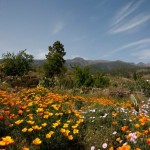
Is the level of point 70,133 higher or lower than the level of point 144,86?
higher

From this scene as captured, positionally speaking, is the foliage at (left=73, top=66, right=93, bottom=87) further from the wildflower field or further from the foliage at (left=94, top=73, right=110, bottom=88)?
the wildflower field

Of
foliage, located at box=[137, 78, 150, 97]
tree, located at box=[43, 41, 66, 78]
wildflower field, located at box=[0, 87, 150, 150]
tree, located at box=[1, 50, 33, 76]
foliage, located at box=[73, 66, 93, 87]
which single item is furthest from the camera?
tree, located at box=[43, 41, 66, 78]

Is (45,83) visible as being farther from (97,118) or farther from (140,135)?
(140,135)

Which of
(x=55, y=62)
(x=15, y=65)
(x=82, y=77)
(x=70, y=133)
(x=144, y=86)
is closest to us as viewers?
(x=70, y=133)

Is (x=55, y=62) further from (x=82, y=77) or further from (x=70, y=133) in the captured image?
(x=70, y=133)

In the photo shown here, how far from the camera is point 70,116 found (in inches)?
231

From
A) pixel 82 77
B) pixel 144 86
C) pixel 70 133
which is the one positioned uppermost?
pixel 82 77

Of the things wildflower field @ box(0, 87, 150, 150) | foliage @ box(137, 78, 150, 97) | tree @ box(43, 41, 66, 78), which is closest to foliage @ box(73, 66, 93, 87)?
foliage @ box(137, 78, 150, 97)

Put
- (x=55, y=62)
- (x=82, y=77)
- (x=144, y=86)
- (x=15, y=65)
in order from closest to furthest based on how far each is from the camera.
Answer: (x=144, y=86) → (x=82, y=77) → (x=15, y=65) → (x=55, y=62)

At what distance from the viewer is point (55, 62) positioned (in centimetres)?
4650

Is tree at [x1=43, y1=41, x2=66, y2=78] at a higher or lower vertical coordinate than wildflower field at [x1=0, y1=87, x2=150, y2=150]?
higher

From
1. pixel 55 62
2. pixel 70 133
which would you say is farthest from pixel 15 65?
pixel 70 133

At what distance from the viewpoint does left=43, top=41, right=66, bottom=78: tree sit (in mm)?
44312

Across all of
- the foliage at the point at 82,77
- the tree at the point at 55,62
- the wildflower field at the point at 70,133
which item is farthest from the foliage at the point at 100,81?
the tree at the point at 55,62
